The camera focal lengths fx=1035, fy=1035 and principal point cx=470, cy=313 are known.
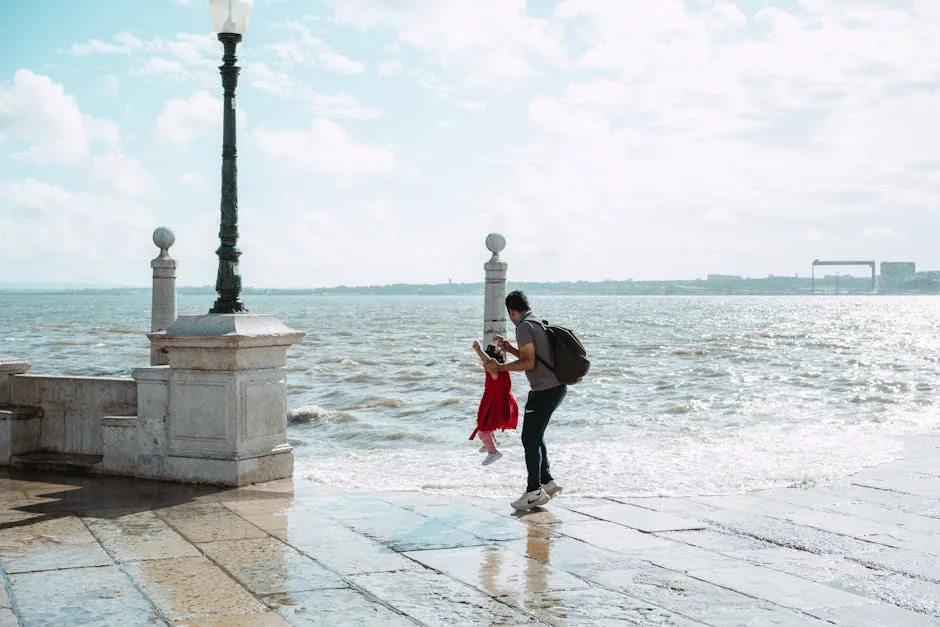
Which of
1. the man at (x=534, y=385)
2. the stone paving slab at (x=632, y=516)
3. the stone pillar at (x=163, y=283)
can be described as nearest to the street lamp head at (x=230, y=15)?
the man at (x=534, y=385)

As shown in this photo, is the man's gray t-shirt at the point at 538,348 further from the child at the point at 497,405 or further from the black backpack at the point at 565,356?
the child at the point at 497,405

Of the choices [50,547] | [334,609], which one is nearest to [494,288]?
[50,547]

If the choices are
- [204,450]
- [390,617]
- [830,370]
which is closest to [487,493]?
[204,450]

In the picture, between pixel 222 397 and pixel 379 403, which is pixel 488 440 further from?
pixel 379 403

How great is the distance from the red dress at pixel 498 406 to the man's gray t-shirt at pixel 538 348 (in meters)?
0.48

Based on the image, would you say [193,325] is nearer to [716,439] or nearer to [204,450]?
[204,450]

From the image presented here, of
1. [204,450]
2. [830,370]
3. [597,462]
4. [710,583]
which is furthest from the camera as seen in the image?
[830,370]

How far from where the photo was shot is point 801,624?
5086 mm

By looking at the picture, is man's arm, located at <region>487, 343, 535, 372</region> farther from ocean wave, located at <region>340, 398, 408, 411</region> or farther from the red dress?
ocean wave, located at <region>340, 398, 408, 411</region>

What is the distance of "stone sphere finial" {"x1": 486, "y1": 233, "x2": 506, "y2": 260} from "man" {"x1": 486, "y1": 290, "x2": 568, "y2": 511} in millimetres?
12224

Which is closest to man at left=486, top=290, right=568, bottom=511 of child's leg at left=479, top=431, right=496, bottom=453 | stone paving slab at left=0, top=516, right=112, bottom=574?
child's leg at left=479, top=431, right=496, bottom=453

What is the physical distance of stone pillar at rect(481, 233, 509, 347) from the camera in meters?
19.9

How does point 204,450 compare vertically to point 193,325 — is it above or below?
below

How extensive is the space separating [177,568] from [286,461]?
131 inches
